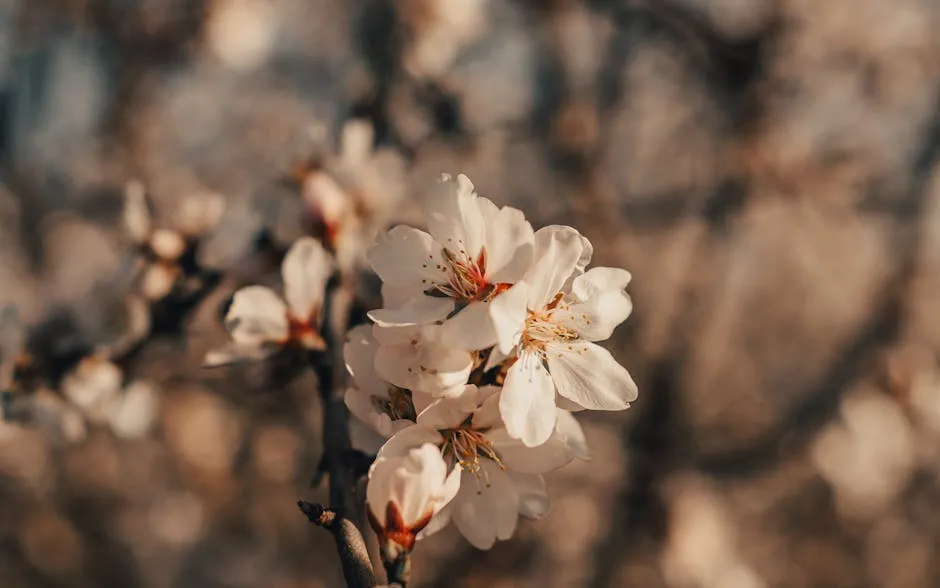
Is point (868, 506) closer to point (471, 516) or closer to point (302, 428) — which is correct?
point (302, 428)

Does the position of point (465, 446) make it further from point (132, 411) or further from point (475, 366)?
point (132, 411)

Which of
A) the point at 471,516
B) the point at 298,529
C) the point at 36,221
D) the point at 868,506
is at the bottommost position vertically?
the point at 298,529

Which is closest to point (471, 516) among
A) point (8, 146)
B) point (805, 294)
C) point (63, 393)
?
point (63, 393)

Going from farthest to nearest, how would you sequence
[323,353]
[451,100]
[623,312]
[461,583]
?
[461,583] → [451,100] → [323,353] → [623,312]

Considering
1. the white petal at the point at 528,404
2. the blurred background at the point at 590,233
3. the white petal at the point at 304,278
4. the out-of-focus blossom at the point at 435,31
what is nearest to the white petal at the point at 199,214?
the white petal at the point at 304,278

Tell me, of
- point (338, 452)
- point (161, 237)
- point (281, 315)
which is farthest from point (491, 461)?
point (161, 237)

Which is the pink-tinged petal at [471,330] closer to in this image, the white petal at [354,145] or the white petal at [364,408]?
the white petal at [364,408]

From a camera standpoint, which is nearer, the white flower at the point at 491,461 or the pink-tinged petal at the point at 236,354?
the white flower at the point at 491,461
